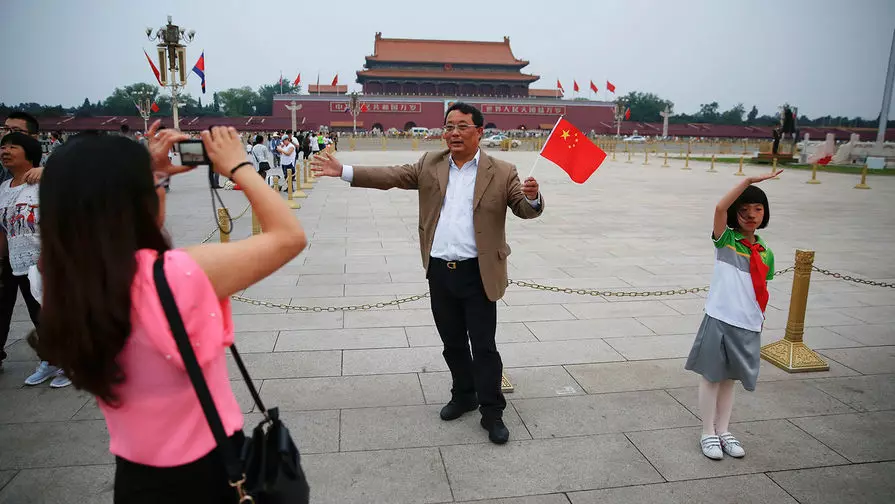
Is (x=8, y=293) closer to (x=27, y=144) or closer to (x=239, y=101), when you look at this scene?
(x=27, y=144)

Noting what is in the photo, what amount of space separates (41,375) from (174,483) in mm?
2805

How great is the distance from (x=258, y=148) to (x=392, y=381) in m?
10.1

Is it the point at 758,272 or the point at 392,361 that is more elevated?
the point at 758,272

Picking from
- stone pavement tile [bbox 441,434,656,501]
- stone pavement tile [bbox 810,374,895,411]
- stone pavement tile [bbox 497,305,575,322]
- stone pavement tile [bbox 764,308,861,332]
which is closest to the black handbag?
stone pavement tile [bbox 441,434,656,501]

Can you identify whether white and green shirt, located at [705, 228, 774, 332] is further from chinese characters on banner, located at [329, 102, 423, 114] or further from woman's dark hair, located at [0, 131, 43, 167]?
chinese characters on banner, located at [329, 102, 423, 114]

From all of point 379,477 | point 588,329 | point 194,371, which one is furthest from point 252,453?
point 588,329

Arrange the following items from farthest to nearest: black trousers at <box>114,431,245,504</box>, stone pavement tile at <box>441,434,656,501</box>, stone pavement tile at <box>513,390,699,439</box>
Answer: stone pavement tile at <box>513,390,699,439</box> → stone pavement tile at <box>441,434,656,501</box> → black trousers at <box>114,431,245,504</box>

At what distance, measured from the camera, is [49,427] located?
2.88 m

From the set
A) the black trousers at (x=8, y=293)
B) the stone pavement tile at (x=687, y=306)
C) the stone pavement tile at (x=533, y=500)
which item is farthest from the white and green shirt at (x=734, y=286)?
the black trousers at (x=8, y=293)

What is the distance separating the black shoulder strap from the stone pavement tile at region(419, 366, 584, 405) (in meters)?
2.13

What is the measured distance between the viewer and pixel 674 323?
15.0 feet

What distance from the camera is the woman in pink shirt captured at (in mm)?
1047

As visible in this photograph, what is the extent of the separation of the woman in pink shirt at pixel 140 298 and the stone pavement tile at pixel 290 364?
91.1 inches

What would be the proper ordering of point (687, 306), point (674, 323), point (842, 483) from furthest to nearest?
1. point (687, 306)
2. point (674, 323)
3. point (842, 483)
